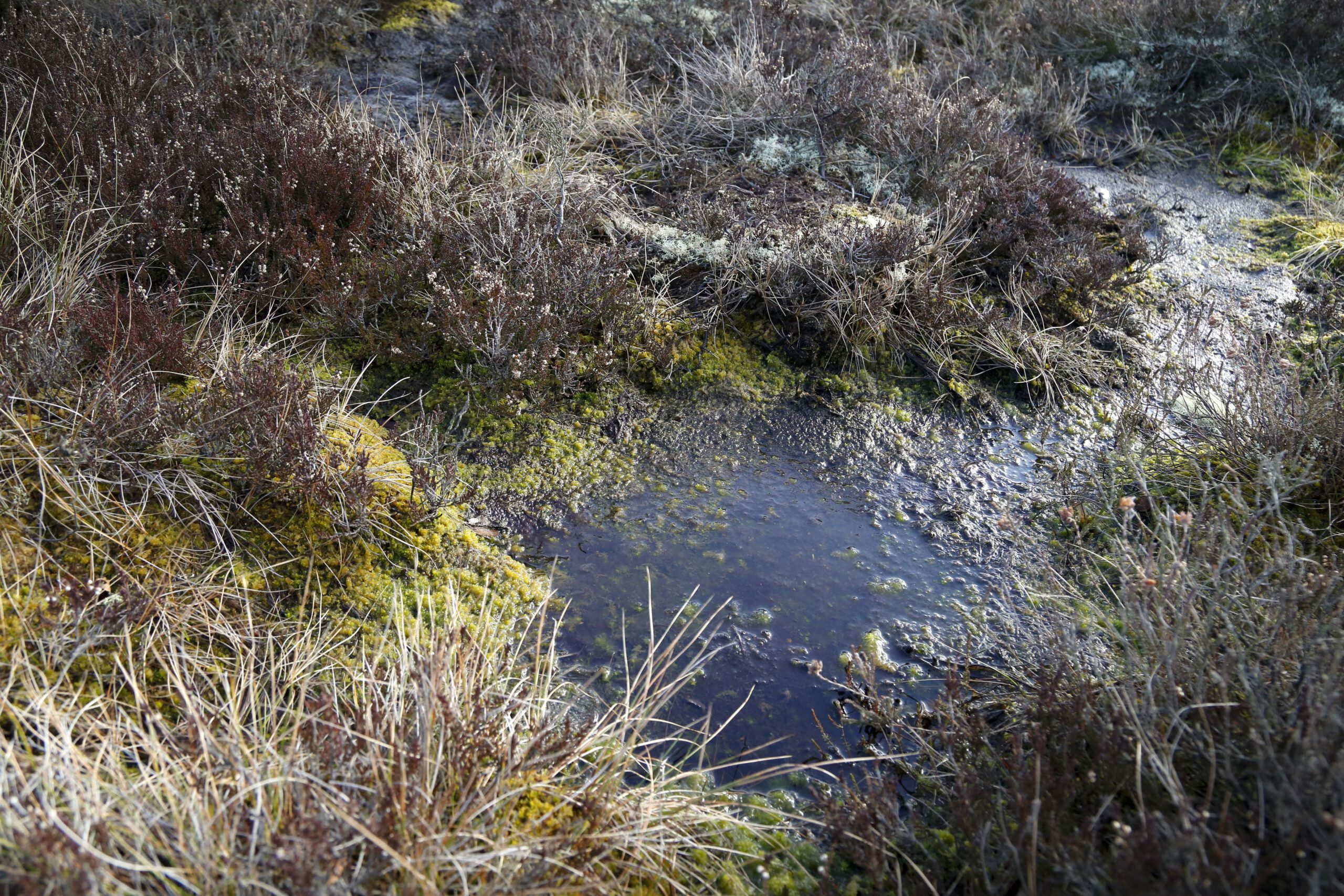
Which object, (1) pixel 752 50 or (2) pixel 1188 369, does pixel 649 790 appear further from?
(1) pixel 752 50

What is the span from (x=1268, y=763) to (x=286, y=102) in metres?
5.57

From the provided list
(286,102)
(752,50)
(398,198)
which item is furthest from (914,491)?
(286,102)

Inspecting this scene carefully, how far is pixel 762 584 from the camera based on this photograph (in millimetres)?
3432

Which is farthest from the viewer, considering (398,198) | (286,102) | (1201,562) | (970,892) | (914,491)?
(286,102)

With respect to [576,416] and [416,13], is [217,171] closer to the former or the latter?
[576,416]

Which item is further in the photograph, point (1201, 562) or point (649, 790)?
point (1201, 562)

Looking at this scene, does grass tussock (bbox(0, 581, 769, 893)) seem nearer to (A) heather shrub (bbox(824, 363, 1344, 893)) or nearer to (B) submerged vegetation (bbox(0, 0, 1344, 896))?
(B) submerged vegetation (bbox(0, 0, 1344, 896))

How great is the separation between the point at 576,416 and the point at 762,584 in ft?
4.51

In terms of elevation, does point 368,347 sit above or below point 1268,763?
below

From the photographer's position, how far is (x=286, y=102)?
498 cm

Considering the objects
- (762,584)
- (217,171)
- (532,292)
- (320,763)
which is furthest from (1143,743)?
(217,171)

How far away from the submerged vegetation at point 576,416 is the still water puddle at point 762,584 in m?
0.11

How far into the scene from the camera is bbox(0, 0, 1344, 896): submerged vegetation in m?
2.19

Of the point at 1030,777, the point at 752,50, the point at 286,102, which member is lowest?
the point at 1030,777
